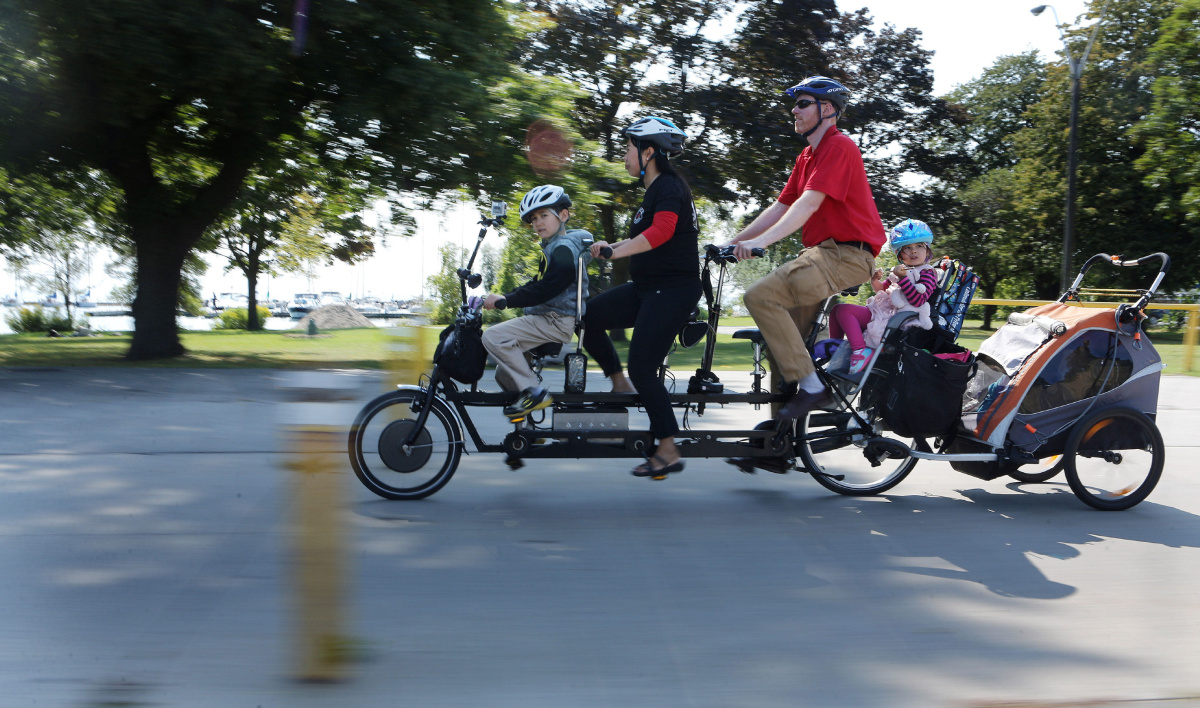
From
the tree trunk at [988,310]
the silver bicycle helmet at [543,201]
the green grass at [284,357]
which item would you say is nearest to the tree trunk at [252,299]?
the green grass at [284,357]

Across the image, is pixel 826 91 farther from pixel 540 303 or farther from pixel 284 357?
pixel 284 357

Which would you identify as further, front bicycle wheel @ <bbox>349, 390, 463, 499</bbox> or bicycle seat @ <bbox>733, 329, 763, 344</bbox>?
bicycle seat @ <bbox>733, 329, 763, 344</bbox>

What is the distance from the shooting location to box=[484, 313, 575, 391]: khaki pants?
520 centimetres

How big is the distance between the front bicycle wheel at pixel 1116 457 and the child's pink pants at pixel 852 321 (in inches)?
51.6

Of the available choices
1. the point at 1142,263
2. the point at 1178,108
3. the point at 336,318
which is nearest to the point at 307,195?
the point at 336,318

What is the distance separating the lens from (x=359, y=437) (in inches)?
201

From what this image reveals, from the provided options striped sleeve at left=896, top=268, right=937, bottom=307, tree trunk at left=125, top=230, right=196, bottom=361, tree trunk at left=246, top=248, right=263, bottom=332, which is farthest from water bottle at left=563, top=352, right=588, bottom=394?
tree trunk at left=246, top=248, right=263, bottom=332

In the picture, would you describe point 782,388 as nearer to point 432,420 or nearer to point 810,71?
point 432,420

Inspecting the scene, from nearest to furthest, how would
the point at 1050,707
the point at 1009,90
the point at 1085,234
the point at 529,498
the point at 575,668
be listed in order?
the point at 1050,707, the point at 575,668, the point at 529,498, the point at 1085,234, the point at 1009,90

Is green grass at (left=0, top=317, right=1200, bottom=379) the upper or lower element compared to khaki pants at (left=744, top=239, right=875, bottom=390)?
lower

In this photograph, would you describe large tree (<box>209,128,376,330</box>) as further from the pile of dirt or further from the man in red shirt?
the man in red shirt

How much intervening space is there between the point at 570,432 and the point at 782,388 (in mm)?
1348

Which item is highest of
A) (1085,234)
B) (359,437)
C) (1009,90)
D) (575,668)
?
(1009,90)

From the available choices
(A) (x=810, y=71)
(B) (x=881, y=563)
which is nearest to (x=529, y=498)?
(B) (x=881, y=563)
